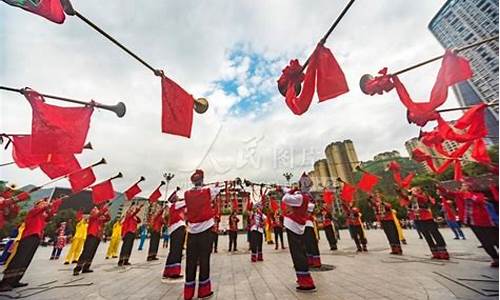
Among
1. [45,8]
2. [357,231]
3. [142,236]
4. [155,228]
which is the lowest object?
[357,231]

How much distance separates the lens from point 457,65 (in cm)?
360

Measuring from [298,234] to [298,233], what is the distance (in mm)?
21

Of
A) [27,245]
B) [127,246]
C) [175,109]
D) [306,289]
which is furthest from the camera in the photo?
[127,246]

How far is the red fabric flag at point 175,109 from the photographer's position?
400cm

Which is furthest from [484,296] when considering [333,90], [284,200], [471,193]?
[333,90]

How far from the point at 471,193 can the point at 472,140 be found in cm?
149

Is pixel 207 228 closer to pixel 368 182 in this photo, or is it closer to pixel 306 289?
pixel 306 289

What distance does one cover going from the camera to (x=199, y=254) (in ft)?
15.5

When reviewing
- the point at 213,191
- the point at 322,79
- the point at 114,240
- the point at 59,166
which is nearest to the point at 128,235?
the point at 114,240

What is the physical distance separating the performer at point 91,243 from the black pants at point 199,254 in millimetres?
5458

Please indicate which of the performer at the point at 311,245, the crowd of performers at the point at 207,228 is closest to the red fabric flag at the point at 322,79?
the crowd of performers at the point at 207,228

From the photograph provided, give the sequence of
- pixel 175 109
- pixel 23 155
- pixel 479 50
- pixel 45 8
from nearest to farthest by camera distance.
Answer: pixel 45 8 → pixel 479 50 → pixel 175 109 → pixel 23 155

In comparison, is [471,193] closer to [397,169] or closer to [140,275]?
[397,169]

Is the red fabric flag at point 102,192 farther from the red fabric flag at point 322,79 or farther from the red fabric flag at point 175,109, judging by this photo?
the red fabric flag at point 322,79
